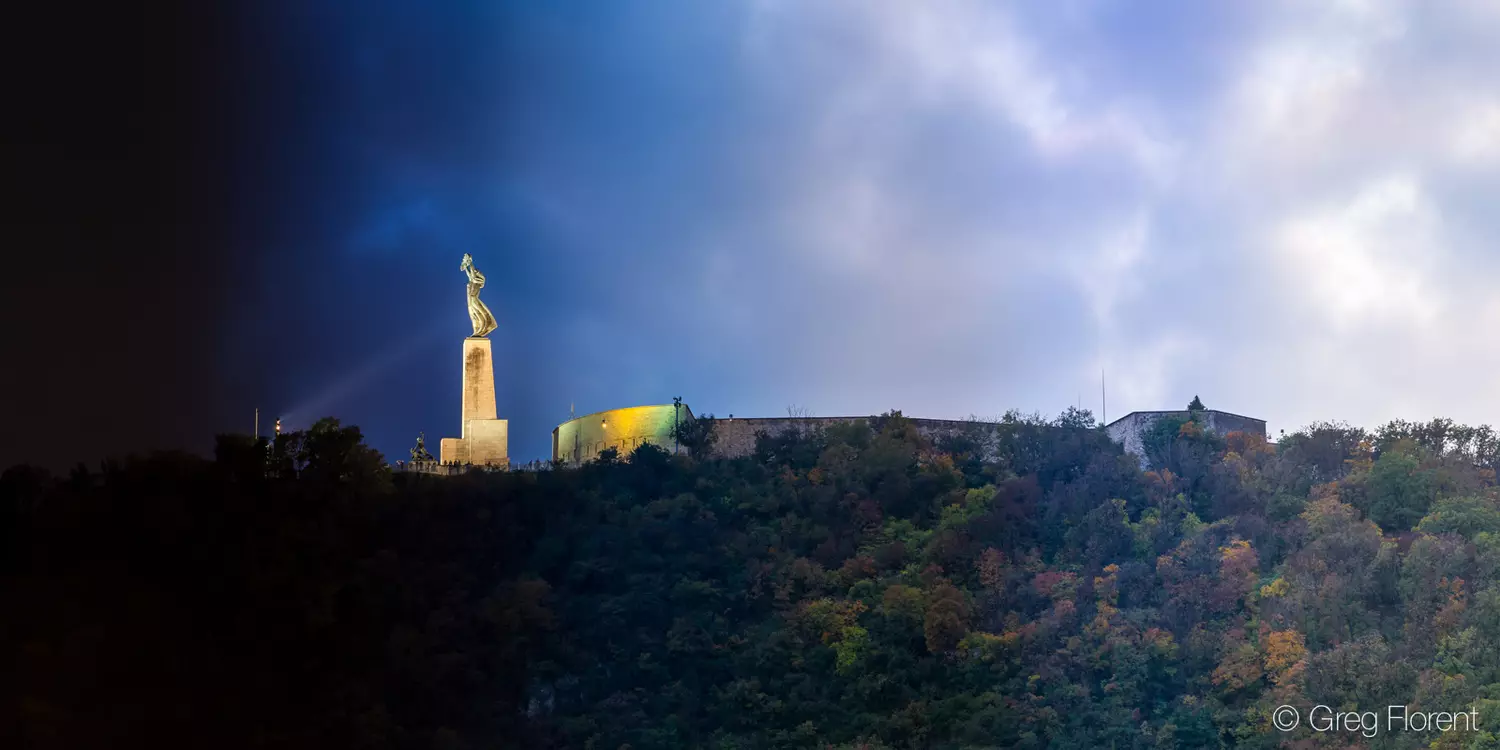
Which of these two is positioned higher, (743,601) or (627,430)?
(627,430)

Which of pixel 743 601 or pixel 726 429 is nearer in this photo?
pixel 743 601

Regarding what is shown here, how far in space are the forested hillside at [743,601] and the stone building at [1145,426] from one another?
4.71ft

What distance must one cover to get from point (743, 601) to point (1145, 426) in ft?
32.7

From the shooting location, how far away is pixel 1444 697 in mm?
27328

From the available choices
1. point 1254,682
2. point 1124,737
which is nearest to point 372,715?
point 1124,737

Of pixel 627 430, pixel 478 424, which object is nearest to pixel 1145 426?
pixel 627 430

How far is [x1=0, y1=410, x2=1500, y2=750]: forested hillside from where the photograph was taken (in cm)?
2775

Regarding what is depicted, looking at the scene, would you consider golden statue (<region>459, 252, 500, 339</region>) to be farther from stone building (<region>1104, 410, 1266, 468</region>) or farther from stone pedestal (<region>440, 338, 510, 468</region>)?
stone building (<region>1104, 410, 1266, 468</region>)

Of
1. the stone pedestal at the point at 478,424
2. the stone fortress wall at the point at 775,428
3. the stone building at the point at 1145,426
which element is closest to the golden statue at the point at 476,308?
the stone pedestal at the point at 478,424

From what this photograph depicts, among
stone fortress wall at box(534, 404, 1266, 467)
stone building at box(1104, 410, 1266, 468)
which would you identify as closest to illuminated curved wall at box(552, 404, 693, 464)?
stone fortress wall at box(534, 404, 1266, 467)

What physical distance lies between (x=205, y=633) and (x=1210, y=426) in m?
21.0

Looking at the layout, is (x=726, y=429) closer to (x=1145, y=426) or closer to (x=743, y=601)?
(x=743, y=601)

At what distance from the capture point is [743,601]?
30969mm

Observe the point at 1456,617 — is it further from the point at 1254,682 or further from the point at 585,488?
the point at 585,488
